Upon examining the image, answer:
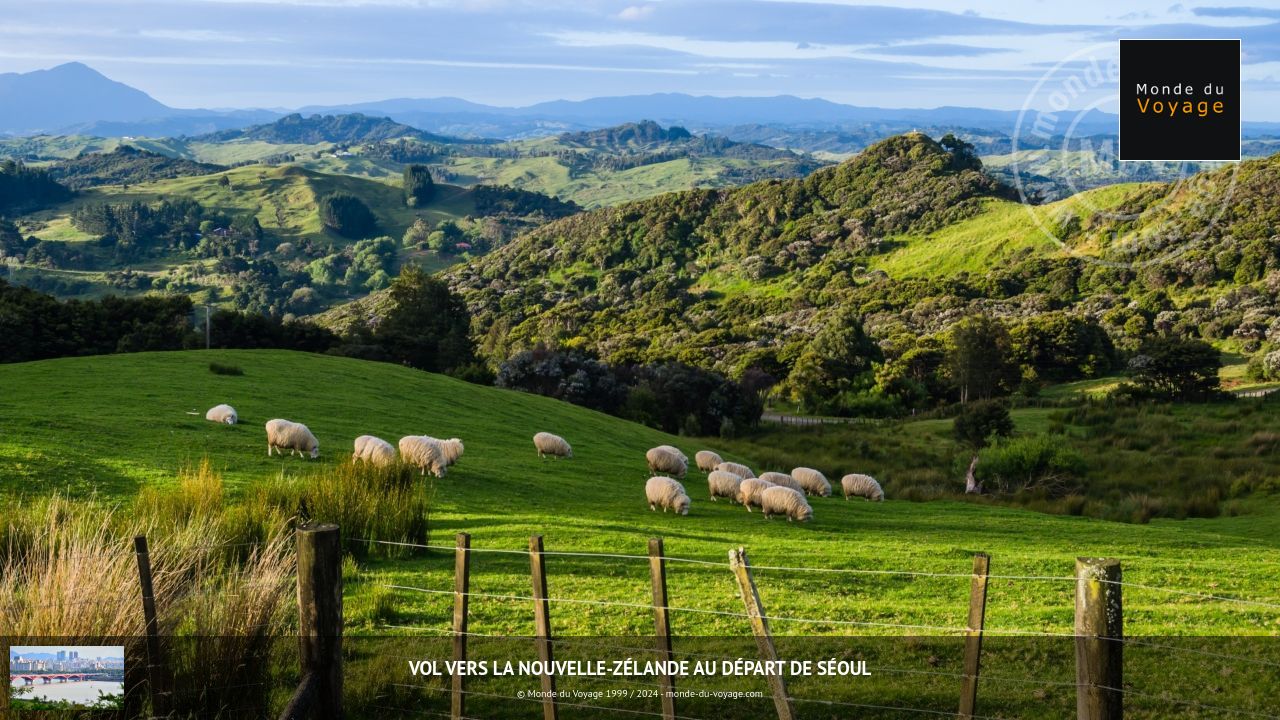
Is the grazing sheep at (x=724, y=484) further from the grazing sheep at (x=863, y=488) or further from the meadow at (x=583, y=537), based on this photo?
the grazing sheep at (x=863, y=488)

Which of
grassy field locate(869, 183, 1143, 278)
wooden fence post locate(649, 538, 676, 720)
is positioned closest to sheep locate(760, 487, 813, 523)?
wooden fence post locate(649, 538, 676, 720)

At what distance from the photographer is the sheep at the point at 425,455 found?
20.2m

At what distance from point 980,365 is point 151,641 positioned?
59315mm

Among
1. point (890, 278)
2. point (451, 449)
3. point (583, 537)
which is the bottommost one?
point (583, 537)

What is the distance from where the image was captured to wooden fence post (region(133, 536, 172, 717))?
6.72 m

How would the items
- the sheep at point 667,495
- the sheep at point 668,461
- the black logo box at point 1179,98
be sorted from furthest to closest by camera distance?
the black logo box at point 1179,98 < the sheep at point 668,461 < the sheep at point 667,495

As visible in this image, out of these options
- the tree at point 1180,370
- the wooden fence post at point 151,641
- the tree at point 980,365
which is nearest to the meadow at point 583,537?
the wooden fence post at point 151,641

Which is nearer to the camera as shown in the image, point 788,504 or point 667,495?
point 788,504

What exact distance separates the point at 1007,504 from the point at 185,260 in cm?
20282

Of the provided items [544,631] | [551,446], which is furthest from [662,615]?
[551,446]

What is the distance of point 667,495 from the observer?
19344mm

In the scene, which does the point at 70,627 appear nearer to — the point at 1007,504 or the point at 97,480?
the point at 97,480

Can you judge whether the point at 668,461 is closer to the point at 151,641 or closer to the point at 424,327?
the point at 151,641

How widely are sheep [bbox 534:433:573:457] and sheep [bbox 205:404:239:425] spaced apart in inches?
314
